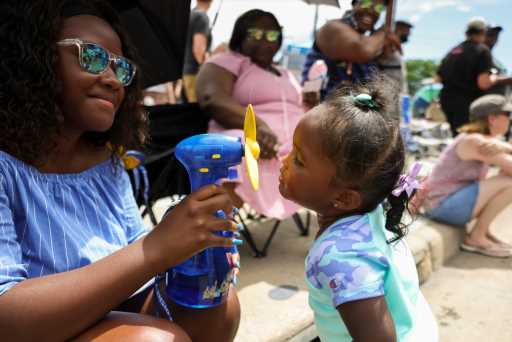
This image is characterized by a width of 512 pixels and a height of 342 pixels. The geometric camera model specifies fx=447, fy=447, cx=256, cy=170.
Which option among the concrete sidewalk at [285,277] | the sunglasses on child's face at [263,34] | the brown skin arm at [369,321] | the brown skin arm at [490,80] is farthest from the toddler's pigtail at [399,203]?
the brown skin arm at [490,80]

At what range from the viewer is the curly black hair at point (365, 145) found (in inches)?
47.8

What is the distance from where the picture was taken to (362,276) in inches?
44.9

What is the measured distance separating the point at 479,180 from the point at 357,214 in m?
2.70

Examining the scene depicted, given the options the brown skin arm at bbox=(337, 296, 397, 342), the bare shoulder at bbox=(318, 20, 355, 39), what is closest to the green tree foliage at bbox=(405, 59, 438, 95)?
Result: the bare shoulder at bbox=(318, 20, 355, 39)

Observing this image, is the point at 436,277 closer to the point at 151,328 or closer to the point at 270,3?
the point at 270,3

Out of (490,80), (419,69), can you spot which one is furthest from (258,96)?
(419,69)

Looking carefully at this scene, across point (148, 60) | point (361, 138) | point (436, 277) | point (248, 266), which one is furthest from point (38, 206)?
point (436, 277)

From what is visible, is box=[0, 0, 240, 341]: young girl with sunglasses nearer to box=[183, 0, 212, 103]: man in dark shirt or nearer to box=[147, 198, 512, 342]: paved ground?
box=[147, 198, 512, 342]: paved ground

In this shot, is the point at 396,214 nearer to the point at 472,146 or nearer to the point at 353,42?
the point at 353,42

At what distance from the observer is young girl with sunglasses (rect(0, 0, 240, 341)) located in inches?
37.0

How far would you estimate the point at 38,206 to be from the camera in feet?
3.56

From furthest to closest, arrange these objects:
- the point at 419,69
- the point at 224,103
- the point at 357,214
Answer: the point at 419,69 < the point at 224,103 < the point at 357,214

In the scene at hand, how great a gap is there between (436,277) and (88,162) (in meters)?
2.62

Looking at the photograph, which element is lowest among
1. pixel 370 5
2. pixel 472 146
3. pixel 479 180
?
pixel 479 180
